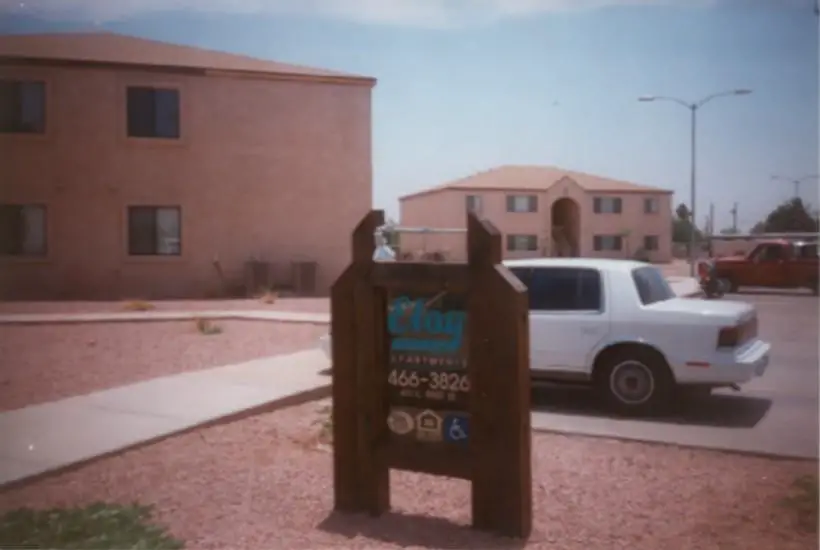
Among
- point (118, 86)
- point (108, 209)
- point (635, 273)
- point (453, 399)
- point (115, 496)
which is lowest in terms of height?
point (115, 496)

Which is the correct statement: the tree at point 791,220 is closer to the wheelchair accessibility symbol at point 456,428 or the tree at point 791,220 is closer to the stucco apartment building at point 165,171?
the wheelchair accessibility symbol at point 456,428

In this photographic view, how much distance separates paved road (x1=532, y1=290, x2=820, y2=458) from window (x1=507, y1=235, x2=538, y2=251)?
6.00 ft

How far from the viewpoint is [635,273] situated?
7.42 metres

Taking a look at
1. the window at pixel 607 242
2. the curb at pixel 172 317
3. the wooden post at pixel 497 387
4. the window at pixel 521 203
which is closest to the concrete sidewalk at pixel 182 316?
the curb at pixel 172 317

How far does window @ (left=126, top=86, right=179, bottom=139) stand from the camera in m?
14.8

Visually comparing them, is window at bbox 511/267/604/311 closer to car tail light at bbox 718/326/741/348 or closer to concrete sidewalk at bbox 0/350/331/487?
car tail light at bbox 718/326/741/348

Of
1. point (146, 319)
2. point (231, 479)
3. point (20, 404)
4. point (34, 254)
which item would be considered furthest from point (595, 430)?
point (34, 254)

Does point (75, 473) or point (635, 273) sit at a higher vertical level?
point (635, 273)

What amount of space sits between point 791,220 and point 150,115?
12.1 meters

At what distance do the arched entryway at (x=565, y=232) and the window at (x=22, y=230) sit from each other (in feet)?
25.8

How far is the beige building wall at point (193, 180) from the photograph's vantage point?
473 inches

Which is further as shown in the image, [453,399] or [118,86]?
[118,86]

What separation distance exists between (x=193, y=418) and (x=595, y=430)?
338 centimetres

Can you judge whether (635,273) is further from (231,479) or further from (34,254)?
(34,254)
